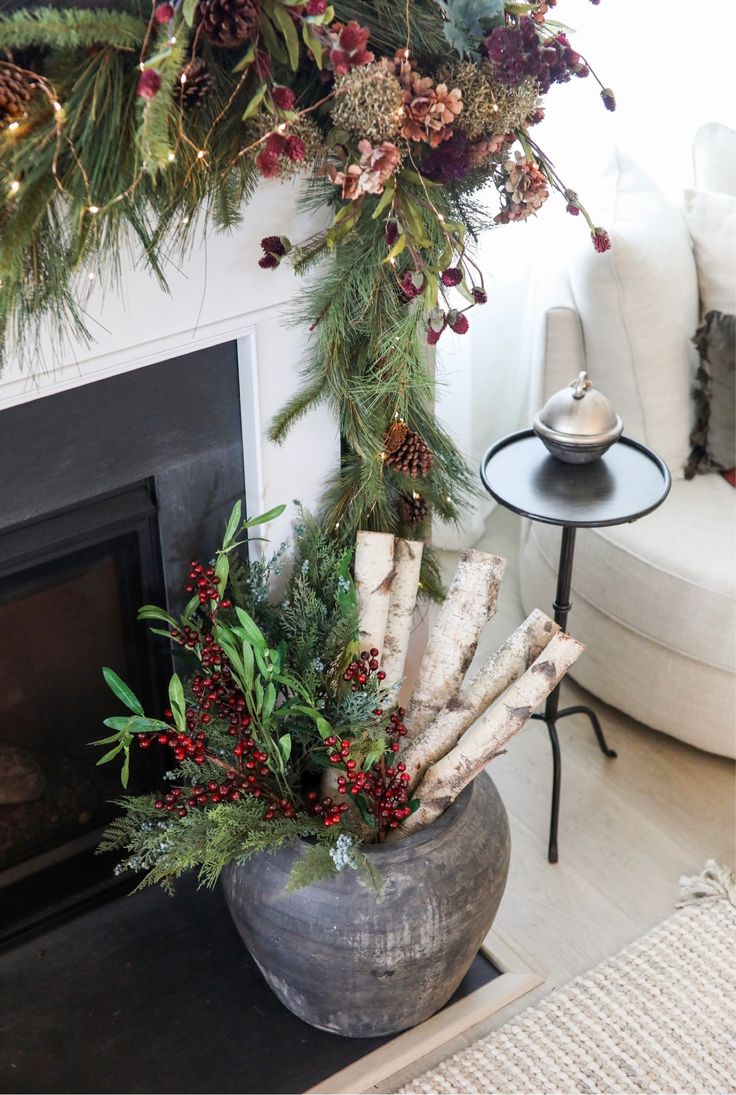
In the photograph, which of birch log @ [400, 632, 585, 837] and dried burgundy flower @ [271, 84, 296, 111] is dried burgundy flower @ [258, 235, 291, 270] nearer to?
dried burgundy flower @ [271, 84, 296, 111]

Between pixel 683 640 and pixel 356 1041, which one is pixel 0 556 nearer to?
pixel 356 1041

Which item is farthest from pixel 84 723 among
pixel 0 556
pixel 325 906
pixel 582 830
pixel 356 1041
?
pixel 582 830

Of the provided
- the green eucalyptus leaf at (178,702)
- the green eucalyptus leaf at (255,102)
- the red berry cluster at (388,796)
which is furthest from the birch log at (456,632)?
the green eucalyptus leaf at (255,102)

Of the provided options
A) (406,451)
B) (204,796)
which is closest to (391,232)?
(406,451)

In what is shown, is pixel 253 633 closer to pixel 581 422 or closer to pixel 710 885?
pixel 581 422

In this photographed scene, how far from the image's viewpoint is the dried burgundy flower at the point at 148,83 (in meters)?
0.98

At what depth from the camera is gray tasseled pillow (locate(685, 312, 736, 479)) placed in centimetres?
215

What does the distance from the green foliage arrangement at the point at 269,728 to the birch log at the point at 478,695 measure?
47 millimetres

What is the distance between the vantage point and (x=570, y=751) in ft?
7.21

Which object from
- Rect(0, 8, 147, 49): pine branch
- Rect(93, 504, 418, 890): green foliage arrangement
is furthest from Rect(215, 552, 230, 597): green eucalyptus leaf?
Rect(0, 8, 147, 49): pine branch

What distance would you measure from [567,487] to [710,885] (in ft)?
2.33

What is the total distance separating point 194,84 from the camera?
1117 millimetres

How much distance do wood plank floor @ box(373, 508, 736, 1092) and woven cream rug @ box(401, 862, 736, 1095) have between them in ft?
0.13

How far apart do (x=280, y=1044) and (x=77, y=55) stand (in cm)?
130
